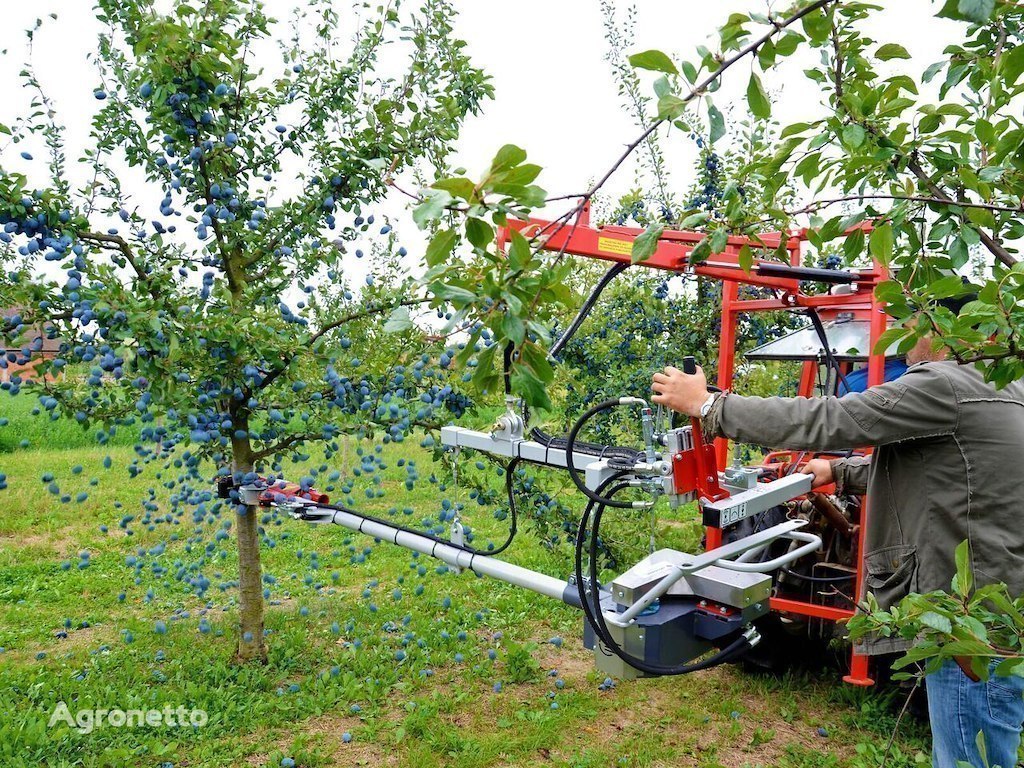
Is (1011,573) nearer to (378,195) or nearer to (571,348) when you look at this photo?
(378,195)

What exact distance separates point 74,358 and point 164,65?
133 cm

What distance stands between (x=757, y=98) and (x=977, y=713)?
73.5 inches

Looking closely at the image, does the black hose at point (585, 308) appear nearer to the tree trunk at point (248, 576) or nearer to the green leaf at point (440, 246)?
the green leaf at point (440, 246)

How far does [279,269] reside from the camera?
3920mm

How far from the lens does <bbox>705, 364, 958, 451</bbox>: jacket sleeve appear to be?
7.11 ft

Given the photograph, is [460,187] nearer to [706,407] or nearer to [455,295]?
[455,295]

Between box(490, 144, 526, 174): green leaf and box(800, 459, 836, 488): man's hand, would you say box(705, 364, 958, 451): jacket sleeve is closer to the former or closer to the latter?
box(800, 459, 836, 488): man's hand

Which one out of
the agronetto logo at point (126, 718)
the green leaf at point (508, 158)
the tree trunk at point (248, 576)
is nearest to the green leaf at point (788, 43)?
the green leaf at point (508, 158)

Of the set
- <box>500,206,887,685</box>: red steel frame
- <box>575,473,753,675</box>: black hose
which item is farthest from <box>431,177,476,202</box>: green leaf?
<box>500,206,887,685</box>: red steel frame

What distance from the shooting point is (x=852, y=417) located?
217 centimetres

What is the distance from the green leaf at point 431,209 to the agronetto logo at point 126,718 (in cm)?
342

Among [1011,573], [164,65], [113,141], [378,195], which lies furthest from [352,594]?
[1011,573]

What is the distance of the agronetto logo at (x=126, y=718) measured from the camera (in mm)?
3424

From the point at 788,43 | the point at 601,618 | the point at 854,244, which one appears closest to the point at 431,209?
the point at 788,43
